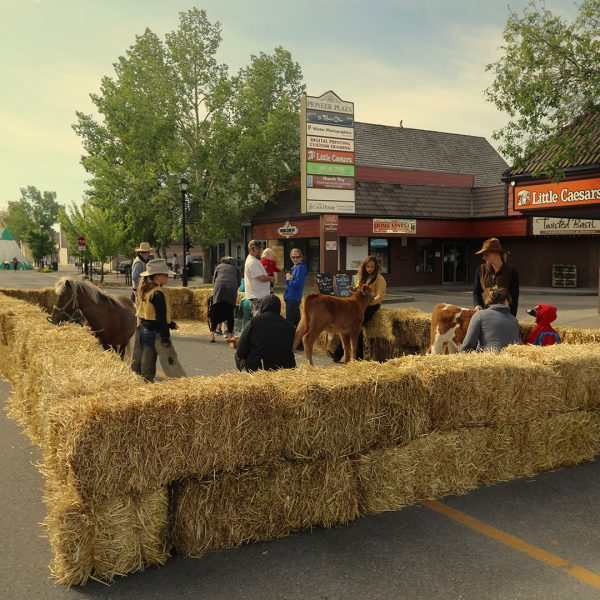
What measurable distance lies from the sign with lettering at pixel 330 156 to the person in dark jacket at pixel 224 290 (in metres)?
14.1

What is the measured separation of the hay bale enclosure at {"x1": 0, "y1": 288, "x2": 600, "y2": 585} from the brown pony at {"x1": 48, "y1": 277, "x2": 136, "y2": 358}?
2.65 m

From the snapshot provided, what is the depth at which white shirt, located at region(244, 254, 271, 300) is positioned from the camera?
10.5 meters

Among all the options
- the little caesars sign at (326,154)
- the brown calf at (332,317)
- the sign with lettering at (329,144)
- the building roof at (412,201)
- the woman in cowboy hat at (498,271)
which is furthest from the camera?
Answer: the building roof at (412,201)

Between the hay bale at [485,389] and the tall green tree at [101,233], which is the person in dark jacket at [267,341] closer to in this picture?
the hay bale at [485,389]

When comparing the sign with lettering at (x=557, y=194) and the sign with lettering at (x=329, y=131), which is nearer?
the sign with lettering at (x=557, y=194)

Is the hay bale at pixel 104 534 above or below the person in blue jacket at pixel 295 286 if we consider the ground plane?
below

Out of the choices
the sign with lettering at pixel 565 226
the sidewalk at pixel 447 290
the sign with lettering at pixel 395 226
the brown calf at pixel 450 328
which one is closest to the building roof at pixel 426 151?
the sign with lettering at pixel 395 226

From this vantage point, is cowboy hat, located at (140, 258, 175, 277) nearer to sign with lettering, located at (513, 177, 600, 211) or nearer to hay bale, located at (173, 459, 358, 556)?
hay bale, located at (173, 459, 358, 556)

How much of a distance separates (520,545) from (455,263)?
36.2 m

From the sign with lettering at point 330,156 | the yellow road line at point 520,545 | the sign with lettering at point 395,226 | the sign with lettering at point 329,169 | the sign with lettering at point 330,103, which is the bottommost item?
the yellow road line at point 520,545

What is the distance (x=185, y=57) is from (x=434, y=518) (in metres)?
37.8

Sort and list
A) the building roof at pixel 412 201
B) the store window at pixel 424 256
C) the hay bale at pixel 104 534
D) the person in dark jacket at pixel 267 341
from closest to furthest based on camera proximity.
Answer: the hay bale at pixel 104 534, the person in dark jacket at pixel 267 341, the building roof at pixel 412 201, the store window at pixel 424 256

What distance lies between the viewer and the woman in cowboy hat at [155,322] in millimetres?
7453

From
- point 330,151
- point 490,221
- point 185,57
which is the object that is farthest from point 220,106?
point 490,221
